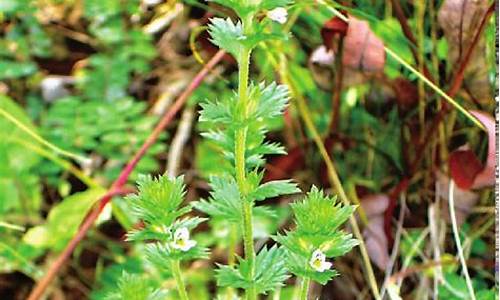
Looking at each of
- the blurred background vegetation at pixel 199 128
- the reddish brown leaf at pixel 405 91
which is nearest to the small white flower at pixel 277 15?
the blurred background vegetation at pixel 199 128

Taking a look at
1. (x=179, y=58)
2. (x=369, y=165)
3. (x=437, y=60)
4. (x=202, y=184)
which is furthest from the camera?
(x=179, y=58)

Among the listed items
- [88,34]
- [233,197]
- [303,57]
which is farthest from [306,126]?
[233,197]

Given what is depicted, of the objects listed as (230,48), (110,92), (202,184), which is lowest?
(202,184)

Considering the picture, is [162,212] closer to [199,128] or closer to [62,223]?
[62,223]

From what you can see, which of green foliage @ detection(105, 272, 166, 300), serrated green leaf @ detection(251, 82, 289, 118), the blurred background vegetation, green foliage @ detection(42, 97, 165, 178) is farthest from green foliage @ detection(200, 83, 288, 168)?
green foliage @ detection(42, 97, 165, 178)

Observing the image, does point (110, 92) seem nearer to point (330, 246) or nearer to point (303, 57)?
point (303, 57)

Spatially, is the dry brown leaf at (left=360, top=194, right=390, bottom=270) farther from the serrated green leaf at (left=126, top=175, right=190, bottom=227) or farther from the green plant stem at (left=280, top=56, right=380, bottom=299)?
the serrated green leaf at (left=126, top=175, right=190, bottom=227)
